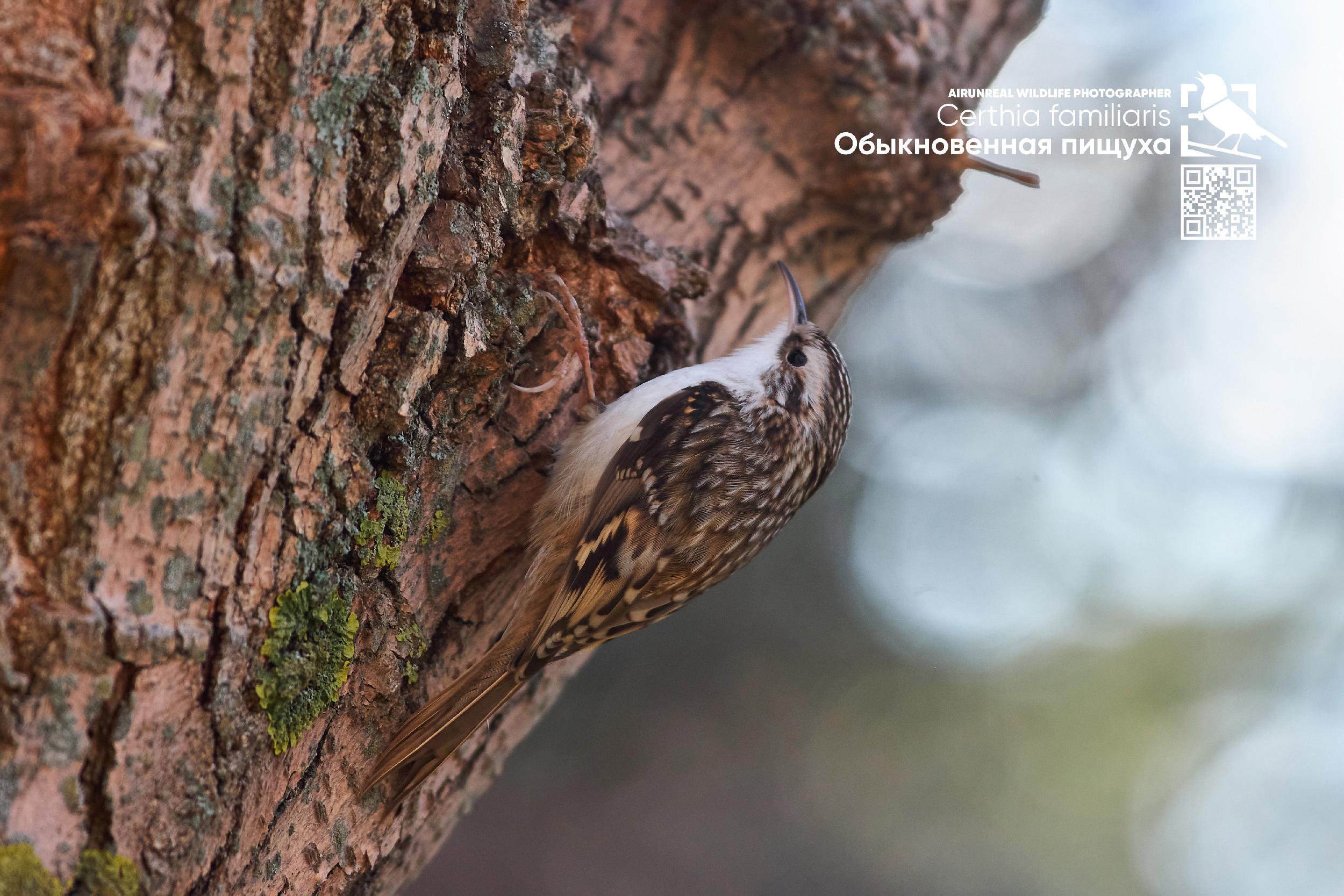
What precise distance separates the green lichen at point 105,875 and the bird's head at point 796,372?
1.48m

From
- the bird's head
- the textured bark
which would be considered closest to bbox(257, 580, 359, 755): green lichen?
the textured bark

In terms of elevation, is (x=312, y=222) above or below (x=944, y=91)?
below

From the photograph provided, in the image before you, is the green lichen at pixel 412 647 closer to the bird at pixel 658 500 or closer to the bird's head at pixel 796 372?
the bird at pixel 658 500

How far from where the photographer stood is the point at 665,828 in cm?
443

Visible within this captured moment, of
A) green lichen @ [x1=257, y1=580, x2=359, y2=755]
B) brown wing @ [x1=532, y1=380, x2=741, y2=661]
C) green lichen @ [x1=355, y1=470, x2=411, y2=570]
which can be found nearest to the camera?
green lichen @ [x1=257, y1=580, x2=359, y2=755]

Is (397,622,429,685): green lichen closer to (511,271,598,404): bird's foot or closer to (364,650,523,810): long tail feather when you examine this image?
(364,650,523,810): long tail feather

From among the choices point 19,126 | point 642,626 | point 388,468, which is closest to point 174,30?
point 19,126

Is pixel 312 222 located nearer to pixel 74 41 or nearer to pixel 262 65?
pixel 262 65

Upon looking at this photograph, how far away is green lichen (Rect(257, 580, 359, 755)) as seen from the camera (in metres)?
1.23

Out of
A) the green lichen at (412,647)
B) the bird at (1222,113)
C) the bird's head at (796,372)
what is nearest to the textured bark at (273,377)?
the green lichen at (412,647)

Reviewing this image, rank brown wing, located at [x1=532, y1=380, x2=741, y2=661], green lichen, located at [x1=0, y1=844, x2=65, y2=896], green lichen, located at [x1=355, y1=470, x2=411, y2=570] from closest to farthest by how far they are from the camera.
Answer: green lichen, located at [x1=0, y1=844, x2=65, y2=896], green lichen, located at [x1=355, y1=470, x2=411, y2=570], brown wing, located at [x1=532, y1=380, x2=741, y2=661]

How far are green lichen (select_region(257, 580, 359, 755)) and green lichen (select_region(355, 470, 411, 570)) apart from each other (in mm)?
69

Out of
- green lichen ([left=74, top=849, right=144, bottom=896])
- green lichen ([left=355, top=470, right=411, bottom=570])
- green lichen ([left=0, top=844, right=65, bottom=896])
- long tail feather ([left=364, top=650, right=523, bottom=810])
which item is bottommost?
long tail feather ([left=364, top=650, right=523, bottom=810])

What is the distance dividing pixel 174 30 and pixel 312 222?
0.25 m
